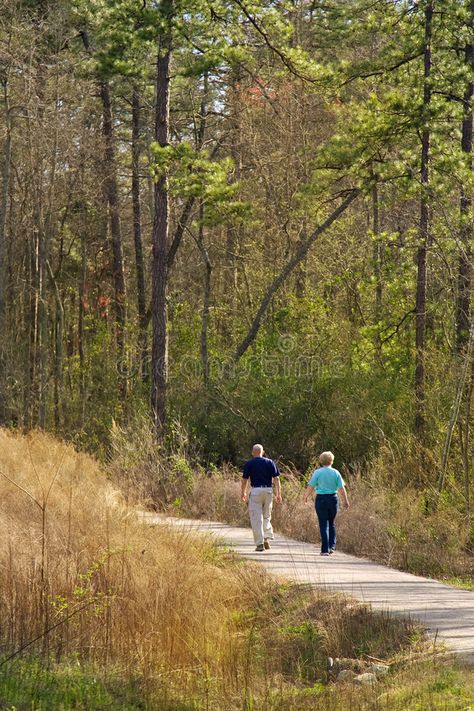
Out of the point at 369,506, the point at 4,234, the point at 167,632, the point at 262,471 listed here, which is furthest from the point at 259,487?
the point at 4,234

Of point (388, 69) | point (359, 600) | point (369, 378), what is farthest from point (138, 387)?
point (359, 600)

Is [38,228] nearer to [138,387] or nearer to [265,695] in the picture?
[138,387]

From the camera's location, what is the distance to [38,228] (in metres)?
34.7

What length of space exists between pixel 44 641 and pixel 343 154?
16.1 m

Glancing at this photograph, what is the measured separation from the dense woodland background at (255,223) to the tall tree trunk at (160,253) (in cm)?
5

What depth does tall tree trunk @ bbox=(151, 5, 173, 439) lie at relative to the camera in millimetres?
26422

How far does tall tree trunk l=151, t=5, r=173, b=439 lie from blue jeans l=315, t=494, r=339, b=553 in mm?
9432

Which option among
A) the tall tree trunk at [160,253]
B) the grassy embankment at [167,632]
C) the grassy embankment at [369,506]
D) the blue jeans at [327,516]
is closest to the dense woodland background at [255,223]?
the tall tree trunk at [160,253]

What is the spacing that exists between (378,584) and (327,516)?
7.30ft

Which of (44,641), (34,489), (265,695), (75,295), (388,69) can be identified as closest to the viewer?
(265,695)

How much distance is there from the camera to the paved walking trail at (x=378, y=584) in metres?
12.0

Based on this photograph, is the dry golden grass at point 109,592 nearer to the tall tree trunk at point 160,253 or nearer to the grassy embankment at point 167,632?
the grassy embankment at point 167,632

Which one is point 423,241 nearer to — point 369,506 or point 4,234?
point 369,506

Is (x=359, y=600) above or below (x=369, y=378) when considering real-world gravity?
below
